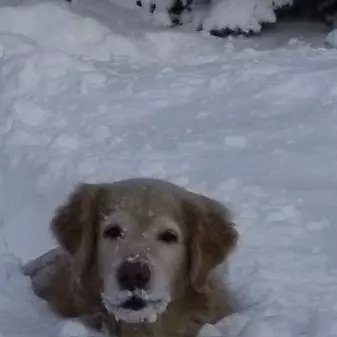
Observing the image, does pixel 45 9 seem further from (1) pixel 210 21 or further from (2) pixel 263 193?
(2) pixel 263 193

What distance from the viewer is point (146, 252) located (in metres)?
4.02

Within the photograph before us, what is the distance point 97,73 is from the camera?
369 inches

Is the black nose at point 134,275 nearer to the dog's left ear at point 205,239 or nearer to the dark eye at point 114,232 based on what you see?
the dark eye at point 114,232

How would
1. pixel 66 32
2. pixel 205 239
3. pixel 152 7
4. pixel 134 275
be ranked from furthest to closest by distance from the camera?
1. pixel 152 7
2. pixel 66 32
3. pixel 205 239
4. pixel 134 275

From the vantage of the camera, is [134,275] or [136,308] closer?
[134,275]

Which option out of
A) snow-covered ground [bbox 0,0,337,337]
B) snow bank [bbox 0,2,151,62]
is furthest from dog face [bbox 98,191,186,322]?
snow bank [bbox 0,2,151,62]

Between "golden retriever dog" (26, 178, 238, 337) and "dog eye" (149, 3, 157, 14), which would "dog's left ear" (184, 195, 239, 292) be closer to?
"golden retriever dog" (26, 178, 238, 337)

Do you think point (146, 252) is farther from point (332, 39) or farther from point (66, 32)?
point (332, 39)

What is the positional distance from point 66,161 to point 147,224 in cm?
273

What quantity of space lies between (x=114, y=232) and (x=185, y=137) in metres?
3.44

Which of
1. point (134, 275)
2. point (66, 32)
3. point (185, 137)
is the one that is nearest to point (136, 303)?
point (134, 275)

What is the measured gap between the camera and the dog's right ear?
438 cm

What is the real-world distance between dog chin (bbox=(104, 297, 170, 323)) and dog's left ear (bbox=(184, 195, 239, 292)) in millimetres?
270

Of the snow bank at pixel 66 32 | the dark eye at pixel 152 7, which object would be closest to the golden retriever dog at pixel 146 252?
the snow bank at pixel 66 32
